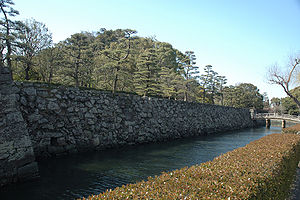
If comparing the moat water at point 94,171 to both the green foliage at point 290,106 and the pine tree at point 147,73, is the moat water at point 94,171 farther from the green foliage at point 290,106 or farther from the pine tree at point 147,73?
the green foliage at point 290,106

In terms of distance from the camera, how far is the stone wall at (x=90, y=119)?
927 cm

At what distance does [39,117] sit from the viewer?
9.34 meters

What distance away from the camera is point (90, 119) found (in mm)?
11438

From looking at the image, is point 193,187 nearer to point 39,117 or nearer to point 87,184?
point 87,184

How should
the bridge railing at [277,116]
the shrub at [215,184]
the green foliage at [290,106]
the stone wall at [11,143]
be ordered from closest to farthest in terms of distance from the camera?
the shrub at [215,184] < the stone wall at [11,143] < the bridge railing at [277,116] < the green foliage at [290,106]

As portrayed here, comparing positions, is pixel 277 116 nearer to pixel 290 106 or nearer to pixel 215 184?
pixel 290 106

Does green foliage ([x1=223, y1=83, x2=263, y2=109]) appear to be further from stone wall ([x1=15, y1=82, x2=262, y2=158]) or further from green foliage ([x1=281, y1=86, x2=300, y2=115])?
stone wall ([x1=15, y1=82, x2=262, y2=158])

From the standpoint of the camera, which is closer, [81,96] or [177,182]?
[177,182]

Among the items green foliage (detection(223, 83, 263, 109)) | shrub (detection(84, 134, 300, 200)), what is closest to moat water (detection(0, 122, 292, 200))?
shrub (detection(84, 134, 300, 200))

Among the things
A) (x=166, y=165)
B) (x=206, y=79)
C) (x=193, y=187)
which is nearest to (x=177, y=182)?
(x=193, y=187)

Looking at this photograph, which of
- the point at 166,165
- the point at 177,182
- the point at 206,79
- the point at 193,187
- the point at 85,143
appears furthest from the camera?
the point at 206,79

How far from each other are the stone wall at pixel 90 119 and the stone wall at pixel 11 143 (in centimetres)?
191

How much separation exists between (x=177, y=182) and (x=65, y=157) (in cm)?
785

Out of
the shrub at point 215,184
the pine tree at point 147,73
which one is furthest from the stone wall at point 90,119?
the shrub at point 215,184
